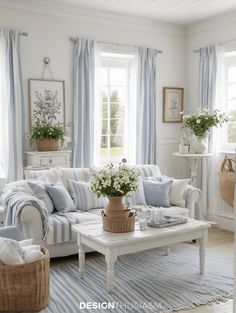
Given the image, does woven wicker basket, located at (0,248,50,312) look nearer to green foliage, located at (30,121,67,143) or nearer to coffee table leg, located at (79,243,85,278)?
coffee table leg, located at (79,243,85,278)

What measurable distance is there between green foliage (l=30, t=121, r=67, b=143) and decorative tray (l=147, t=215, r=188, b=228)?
6.10 ft

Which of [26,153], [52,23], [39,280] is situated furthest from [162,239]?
[52,23]

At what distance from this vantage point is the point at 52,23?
17.1 feet

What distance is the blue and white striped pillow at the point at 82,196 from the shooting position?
4539 mm

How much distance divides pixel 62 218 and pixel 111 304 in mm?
1169

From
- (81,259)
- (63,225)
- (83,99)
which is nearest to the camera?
(81,259)

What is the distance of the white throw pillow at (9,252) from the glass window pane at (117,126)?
10.3 ft

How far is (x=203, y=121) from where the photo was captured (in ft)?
17.4

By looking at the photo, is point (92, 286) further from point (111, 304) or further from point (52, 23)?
point (52, 23)

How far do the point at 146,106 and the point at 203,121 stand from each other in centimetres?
99

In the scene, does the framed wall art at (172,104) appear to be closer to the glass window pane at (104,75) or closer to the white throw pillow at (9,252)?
the glass window pane at (104,75)

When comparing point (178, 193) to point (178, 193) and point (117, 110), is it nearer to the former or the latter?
point (178, 193)

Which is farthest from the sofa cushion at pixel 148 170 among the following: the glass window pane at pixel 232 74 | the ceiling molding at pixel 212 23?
the ceiling molding at pixel 212 23

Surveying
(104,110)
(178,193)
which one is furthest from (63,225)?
(104,110)
